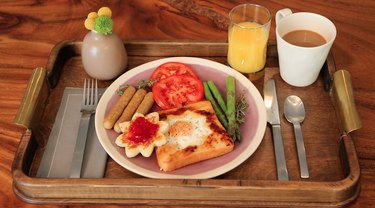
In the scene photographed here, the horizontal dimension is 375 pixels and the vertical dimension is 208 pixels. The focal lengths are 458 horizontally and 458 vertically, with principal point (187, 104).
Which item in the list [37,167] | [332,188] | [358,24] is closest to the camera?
[332,188]

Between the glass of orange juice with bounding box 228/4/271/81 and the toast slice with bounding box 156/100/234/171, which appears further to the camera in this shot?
the glass of orange juice with bounding box 228/4/271/81

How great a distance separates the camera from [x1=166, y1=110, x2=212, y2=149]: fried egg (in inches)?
44.1

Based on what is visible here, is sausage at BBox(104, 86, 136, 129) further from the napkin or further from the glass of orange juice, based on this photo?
the glass of orange juice

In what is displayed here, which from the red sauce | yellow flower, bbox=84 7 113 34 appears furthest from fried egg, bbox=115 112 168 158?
yellow flower, bbox=84 7 113 34

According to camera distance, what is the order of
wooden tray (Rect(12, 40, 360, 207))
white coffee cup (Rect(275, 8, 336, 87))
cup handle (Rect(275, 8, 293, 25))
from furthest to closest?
cup handle (Rect(275, 8, 293, 25)) < white coffee cup (Rect(275, 8, 336, 87)) < wooden tray (Rect(12, 40, 360, 207))

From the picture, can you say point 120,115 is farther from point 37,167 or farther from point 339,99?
point 339,99

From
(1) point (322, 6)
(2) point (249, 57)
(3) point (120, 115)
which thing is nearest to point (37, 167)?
(3) point (120, 115)

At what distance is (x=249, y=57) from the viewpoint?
1.34 metres

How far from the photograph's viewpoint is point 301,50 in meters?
1.24

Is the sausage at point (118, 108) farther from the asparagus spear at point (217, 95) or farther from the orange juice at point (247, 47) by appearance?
the orange juice at point (247, 47)

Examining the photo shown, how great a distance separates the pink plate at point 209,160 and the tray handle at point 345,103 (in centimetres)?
20

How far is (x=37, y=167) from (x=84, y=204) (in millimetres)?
174

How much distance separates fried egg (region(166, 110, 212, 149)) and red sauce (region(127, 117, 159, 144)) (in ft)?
0.14

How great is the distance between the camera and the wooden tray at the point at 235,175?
3.36 feet
